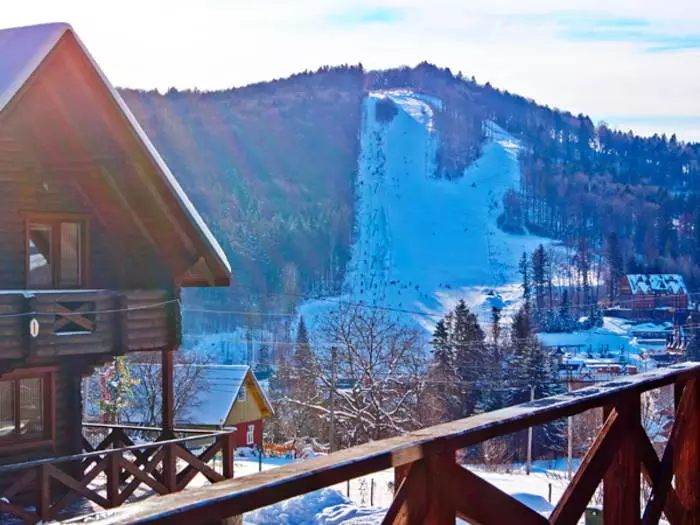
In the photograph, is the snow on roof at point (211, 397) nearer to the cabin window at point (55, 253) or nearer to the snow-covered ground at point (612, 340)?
the cabin window at point (55, 253)

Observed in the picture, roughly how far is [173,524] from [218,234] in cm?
13410

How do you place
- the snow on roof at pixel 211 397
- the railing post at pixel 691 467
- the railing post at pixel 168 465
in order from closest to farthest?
the railing post at pixel 691 467, the railing post at pixel 168 465, the snow on roof at pixel 211 397

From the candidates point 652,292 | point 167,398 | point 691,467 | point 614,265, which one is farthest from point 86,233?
point 614,265

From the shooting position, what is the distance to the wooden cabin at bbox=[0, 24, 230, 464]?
11797mm

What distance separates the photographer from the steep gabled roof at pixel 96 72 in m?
11.1

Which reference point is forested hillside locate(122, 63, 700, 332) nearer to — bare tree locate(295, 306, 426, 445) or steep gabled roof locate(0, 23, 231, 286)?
bare tree locate(295, 306, 426, 445)

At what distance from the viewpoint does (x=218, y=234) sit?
440 feet

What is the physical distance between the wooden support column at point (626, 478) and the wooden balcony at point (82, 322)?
32.3 feet

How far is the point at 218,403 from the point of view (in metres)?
43.1

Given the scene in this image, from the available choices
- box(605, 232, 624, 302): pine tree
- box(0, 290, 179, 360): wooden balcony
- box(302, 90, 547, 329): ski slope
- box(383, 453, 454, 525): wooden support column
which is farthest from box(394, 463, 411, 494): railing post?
box(605, 232, 624, 302): pine tree

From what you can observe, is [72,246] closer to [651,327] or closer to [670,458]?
[670,458]

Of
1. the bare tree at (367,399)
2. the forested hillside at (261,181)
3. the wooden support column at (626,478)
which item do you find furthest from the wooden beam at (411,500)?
the forested hillside at (261,181)

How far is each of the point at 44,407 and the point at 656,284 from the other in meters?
129

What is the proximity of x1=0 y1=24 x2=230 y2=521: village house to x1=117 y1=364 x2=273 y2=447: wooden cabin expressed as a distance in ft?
93.5
